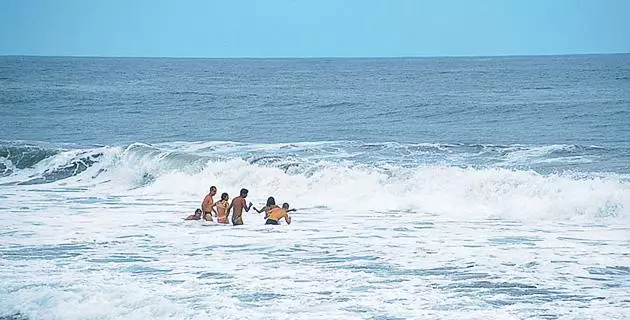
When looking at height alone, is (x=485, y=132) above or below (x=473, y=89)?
below

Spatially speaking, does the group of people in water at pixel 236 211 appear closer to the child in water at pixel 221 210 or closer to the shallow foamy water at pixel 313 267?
the child in water at pixel 221 210

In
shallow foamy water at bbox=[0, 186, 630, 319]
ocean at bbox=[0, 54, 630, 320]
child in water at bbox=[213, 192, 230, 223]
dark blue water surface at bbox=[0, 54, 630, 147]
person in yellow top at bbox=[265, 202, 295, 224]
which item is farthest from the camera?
dark blue water surface at bbox=[0, 54, 630, 147]

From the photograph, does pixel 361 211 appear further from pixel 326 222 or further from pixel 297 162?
pixel 297 162

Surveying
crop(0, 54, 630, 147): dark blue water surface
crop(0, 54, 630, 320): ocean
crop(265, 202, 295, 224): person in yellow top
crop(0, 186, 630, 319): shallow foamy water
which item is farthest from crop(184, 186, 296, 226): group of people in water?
crop(0, 54, 630, 147): dark blue water surface

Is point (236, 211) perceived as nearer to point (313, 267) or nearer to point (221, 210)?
point (221, 210)

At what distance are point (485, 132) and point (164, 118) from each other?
17.2 meters

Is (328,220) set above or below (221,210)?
below

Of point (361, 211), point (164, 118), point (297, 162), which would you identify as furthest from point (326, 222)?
Result: point (164, 118)

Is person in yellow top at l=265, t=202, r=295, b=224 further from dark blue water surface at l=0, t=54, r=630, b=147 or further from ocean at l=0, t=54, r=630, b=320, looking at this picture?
dark blue water surface at l=0, t=54, r=630, b=147

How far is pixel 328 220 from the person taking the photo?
698 inches

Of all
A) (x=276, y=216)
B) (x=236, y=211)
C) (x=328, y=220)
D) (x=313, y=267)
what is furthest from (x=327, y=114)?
(x=313, y=267)

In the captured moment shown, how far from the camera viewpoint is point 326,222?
685 inches

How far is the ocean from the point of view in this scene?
423 inches

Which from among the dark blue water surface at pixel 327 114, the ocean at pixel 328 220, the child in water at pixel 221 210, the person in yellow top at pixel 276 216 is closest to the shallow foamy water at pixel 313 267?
the ocean at pixel 328 220
